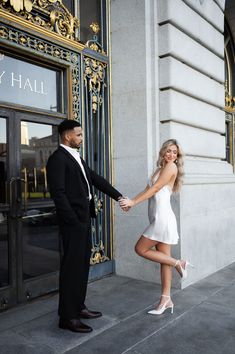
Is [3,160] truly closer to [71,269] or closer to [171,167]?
[71,269]

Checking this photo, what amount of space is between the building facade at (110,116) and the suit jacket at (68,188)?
1059mm

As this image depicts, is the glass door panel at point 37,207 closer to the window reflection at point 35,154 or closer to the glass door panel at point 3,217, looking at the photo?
the window reflection at point 35,154

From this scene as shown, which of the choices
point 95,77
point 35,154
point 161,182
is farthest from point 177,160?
point 95,77

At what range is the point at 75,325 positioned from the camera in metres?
3.72

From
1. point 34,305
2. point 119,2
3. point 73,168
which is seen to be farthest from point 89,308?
point 119,2


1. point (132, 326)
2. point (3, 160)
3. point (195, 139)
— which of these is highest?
point (195, 139)

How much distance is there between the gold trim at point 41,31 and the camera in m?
4.35

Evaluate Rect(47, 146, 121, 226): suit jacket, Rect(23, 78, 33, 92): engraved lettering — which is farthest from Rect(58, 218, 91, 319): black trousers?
Rect(23, 78, 33, 92): engraved lettering

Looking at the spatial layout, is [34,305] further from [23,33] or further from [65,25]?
[65,25]

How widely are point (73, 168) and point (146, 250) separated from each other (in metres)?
1.38

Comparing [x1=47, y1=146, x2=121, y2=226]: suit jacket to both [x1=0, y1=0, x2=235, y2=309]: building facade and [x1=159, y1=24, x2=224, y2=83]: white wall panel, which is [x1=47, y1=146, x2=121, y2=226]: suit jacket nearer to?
[x1=0, y1=0, x2=235, y2=309]: building facade

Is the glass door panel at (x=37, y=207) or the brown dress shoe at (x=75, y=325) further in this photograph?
the glass door panel at (x=37, y=207)

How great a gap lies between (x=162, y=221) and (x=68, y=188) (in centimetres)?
121

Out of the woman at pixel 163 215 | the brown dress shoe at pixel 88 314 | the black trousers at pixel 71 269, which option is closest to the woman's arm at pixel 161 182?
the woman at pixel 163 215
